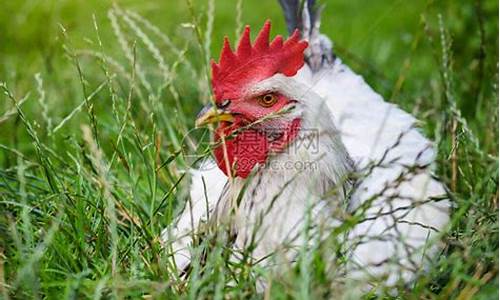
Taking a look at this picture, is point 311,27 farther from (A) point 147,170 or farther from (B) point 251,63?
(A) point 147,170

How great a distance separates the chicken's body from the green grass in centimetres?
9

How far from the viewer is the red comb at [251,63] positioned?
111 inches

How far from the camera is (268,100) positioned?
2791mm

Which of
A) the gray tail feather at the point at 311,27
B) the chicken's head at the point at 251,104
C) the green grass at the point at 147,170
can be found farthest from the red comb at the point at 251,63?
the gray tail feather at the point at 311,27

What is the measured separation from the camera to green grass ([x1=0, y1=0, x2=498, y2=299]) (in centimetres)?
218

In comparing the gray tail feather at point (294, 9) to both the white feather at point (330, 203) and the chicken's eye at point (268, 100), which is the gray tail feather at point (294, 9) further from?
the chicken's eye at point (268, 100)

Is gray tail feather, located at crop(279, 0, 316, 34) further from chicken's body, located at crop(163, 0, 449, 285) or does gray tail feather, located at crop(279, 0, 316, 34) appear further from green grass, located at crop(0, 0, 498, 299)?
chicken's body, located at crop(163, 0, 449, 285)

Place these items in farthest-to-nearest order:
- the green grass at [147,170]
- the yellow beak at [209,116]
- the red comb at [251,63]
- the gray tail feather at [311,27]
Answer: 1. the gray tail feather at [311,27]
2. the red comb at [251,63]
3. the yellow beak at [209,116]
4. the green grass at [147,170]

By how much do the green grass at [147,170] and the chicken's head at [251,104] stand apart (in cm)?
12

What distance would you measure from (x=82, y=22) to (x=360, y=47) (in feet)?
7.27

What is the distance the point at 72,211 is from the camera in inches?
99.2

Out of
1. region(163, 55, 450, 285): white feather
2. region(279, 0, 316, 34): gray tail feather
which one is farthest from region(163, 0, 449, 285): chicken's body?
region(279, 0, 316, 34): gray tail feather

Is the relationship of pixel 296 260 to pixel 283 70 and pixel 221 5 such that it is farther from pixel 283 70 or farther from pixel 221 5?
pixel 221 5

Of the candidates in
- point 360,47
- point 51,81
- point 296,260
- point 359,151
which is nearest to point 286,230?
point 296,260
